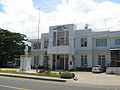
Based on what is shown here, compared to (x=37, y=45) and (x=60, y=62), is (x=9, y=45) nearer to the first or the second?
(x=37, y=45)

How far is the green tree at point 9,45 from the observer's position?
156 ft

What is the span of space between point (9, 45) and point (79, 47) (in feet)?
65.0

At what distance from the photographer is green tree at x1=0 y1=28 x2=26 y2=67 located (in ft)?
156

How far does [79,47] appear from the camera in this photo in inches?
1554

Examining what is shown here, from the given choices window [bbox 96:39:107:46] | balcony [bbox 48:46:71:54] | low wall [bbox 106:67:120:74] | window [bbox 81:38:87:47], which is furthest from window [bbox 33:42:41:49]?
low wall [bbox 106:67:120:74]

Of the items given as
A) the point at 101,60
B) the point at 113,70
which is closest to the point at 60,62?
the point at 101,60

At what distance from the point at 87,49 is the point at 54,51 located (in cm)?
675

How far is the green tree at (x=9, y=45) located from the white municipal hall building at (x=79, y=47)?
1297cm

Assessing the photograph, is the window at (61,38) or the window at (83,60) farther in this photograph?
the window at (61,38)

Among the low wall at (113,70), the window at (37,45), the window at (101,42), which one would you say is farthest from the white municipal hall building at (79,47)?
the window at (37,45)

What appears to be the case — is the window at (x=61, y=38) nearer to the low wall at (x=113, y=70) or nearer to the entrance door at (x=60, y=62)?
the entrance door at (x=60, y=62)

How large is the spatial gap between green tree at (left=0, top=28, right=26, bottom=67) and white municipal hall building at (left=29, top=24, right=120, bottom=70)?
13.0 meters

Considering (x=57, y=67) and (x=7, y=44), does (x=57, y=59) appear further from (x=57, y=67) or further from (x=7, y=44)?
(x=7, y=44)

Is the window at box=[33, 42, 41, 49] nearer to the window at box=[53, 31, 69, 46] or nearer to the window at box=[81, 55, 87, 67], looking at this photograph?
the window at box=[53, 31, 69, 46]
